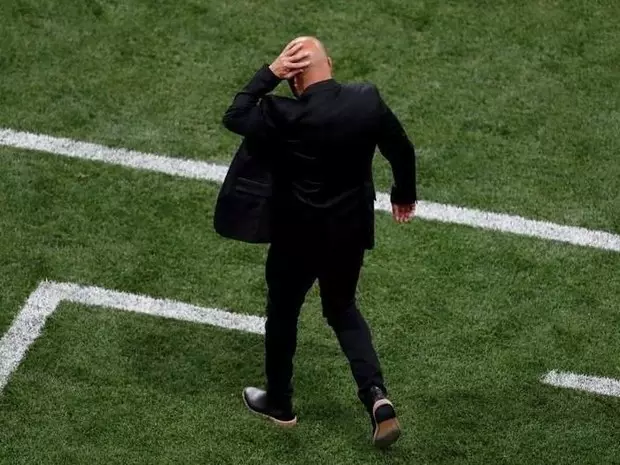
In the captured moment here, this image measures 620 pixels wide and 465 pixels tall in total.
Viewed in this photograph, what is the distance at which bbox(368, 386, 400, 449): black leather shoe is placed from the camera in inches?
253

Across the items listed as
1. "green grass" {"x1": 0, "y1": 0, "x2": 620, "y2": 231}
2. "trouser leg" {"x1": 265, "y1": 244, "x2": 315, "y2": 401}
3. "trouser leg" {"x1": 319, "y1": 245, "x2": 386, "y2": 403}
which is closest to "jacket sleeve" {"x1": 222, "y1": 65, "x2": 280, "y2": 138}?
"trouser leg" {"x1": 265, "y1": 244, "x2": 315, "y2": 401}

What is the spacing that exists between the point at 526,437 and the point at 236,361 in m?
1.48

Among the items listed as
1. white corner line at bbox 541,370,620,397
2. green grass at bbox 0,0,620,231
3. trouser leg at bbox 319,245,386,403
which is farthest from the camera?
green grass at bbox 0,0,620,231

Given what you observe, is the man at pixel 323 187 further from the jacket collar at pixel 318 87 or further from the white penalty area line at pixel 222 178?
the white penalty area line at pixel 222 178

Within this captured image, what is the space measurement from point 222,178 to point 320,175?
2456mm

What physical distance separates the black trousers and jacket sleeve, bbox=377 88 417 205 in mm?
301

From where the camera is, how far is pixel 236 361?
7090mm

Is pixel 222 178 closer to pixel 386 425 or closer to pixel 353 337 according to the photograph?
pixel 353 337

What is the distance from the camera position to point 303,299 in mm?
6418

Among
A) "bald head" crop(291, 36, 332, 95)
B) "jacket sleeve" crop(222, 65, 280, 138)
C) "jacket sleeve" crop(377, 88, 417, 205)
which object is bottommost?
"jacket sleeve" crop(377, 88, 417, 205)

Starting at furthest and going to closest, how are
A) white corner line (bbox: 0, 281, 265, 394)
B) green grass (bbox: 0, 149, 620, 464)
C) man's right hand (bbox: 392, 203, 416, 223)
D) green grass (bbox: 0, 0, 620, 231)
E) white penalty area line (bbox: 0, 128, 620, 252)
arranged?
green grass (bbox: 0, 0, 620, 231)
white penalty area line (bbox: 0, 128, 620, 252)
white corner line (bbox: 0, 281, 265, 394)
green grass (bbox: 0, 149, 620, 464)
man's right hand (bbox: 392, 203, 416, 223)

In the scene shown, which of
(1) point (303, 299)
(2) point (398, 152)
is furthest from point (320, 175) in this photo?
(1) point (303, 299)

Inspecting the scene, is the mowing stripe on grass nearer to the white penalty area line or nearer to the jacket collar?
the white penalty area line

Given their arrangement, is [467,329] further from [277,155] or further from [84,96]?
[84,96]
